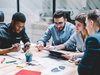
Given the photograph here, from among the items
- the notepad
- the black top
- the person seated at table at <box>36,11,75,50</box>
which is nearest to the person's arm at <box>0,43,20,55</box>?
the black top

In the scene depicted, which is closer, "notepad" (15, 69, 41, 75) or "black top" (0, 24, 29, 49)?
"notepad" (15, 69, 41, 75)

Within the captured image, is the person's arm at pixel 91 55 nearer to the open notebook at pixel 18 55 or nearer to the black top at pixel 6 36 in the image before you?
the open notebook at pixel 18 55

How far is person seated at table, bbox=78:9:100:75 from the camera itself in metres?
1.45

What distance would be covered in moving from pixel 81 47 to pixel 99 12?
3.46 feet

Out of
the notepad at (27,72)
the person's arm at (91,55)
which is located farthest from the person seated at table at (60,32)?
the person's arm at (91,55)

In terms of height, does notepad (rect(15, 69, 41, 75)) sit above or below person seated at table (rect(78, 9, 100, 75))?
below

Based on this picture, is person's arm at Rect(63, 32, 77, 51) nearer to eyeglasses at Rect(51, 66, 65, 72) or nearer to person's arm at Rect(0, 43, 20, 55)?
person's arm at Rect(0, 43, 20, 55)

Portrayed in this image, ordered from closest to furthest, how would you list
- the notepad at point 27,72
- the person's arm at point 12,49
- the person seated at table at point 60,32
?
1. the notepad at point 27,72
2. the person's arm at point 12,49
3. the person seated at table at point 60,32

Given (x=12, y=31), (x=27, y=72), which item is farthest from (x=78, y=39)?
(x=27, y=72)

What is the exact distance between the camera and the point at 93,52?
1.46m

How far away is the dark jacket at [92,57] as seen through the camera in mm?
1444

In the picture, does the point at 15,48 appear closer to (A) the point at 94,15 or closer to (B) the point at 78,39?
(B) the point at 78,39

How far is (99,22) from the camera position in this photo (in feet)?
5.05

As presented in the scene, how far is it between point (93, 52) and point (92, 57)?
0.13 ft
